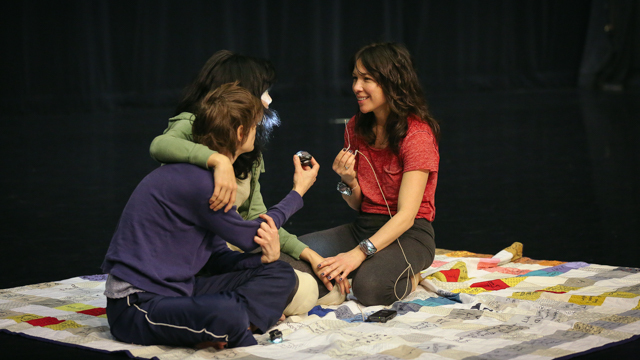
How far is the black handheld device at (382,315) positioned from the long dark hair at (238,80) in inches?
23.7

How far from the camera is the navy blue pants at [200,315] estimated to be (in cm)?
172

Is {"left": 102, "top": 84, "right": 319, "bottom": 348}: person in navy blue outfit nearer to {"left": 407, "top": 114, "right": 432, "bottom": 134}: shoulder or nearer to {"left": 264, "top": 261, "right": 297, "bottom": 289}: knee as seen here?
{"left": 264, "top": 261, "right": 297, "bottom": 289}: knee

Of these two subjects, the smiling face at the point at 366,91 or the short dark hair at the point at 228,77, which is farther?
the smiling face at the point at 366,91

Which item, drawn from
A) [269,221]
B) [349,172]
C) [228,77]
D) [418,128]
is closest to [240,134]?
[269,221]

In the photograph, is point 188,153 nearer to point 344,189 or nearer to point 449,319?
Result: point 344,189

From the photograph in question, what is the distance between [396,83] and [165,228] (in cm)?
96

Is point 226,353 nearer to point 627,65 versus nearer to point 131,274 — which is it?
point 131,274

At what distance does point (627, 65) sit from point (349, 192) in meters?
9.25

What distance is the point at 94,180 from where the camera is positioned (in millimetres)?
→ 4715

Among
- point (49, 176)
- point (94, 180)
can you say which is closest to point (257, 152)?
point (94, 180)

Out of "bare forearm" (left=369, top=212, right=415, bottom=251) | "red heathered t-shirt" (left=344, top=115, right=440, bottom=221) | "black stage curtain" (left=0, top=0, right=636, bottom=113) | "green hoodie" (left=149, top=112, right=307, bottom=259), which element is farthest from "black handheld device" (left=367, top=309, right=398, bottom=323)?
"black stage curtain" (left=0, top=0, right=636, bottom=113)

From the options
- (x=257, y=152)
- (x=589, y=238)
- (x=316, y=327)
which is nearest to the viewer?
(x=316, y=327)

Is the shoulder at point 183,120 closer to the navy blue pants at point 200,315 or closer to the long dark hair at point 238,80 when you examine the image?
the long dark hair at point 238,80

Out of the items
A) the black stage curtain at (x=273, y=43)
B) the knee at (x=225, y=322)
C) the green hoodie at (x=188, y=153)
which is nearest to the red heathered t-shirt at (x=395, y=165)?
the green hoodie at (x=188, y=153)
